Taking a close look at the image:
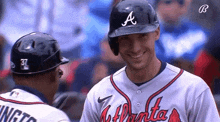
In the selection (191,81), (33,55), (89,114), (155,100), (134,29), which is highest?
(134,29)

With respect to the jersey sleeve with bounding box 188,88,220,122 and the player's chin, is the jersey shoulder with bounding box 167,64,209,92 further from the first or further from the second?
the player's chin

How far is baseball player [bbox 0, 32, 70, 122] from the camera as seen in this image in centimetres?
219

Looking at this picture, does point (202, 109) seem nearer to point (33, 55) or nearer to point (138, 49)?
point (138, 49)

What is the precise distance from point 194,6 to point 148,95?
9.59ft

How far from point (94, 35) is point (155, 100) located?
305 centimetres

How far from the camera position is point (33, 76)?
92.2 inches

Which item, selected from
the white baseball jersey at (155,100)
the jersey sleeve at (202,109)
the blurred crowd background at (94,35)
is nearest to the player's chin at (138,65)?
the white baseball jersey at (155,100)

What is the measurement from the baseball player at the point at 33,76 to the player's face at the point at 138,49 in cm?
39

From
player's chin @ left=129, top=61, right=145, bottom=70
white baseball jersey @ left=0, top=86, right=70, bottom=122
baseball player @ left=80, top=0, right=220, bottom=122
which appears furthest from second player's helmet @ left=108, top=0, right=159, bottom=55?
white baseball jersey @ left=0, top=86, right=70, bottom=122

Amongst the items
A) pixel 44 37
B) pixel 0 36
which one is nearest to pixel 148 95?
pixel 44 37

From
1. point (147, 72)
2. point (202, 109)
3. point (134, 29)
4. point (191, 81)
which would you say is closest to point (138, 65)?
point (147, 72)

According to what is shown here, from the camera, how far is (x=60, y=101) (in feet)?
18.2

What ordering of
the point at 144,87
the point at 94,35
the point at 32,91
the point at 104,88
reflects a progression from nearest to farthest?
the point at 32,91 < the point at 144,87 < the point at 104,88 < the point at 94,35

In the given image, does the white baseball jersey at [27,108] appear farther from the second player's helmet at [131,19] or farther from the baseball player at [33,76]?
the second player's helmet at [131,19]
